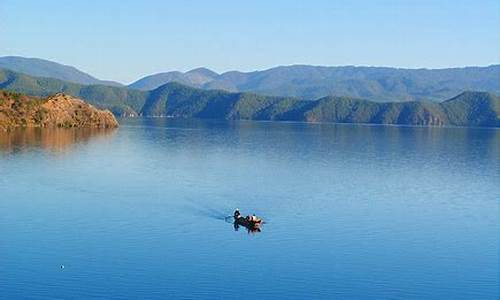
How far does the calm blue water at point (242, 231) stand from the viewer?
5447cm

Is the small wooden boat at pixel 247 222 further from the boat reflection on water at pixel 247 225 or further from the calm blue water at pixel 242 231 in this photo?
the calm blue water at pixel 242 231

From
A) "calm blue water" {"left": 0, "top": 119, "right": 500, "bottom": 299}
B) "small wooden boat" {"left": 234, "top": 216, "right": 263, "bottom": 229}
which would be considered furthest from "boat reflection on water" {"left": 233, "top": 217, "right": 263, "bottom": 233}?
"calm blue water" {"left": 0, "top": 119, "right": 500, "bottom": 299}

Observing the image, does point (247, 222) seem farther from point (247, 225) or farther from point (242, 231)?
point (242, 231)

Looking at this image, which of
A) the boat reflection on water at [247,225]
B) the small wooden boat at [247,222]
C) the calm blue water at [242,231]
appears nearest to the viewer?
the calm blue water at [242,231]

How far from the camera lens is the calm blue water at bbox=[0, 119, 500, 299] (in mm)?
54469

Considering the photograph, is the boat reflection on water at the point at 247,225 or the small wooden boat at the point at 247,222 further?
the small wooden boat at the point at 247,222

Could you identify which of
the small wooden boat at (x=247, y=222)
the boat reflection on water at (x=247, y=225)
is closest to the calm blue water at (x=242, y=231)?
the boat reflection on water at (x=247, y=225)

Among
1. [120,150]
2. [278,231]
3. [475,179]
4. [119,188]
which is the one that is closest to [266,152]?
[120,150]

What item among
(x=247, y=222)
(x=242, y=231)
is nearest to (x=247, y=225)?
(x=247, y=222)

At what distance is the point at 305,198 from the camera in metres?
97.8

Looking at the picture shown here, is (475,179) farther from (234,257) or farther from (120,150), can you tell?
(120,150)

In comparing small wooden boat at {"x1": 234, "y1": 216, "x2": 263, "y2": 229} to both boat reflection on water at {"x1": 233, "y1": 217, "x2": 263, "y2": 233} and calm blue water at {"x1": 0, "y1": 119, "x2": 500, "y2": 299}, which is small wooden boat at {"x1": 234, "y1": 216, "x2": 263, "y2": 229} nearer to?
boat reflection on water at {"x1": 233, "y1": 217, "x2": 263, "y2": 233}

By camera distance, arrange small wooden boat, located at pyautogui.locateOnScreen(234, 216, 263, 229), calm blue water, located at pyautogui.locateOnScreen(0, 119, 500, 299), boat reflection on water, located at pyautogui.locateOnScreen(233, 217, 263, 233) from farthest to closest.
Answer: small wooden boat, located at pyautogui.locateOnScreen(234, 216, 263, 229) → boat reflection on water, located at pyautogui.locateOnScreen(233, 217, 263, 233) → calm blue water, located at pyautogui.locateOnScreen(0, 119, 500, 299)

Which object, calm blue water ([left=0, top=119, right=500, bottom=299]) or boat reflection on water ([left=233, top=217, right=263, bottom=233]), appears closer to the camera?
calm blue water ([left=0, top=119, right=500, bottom=299])
